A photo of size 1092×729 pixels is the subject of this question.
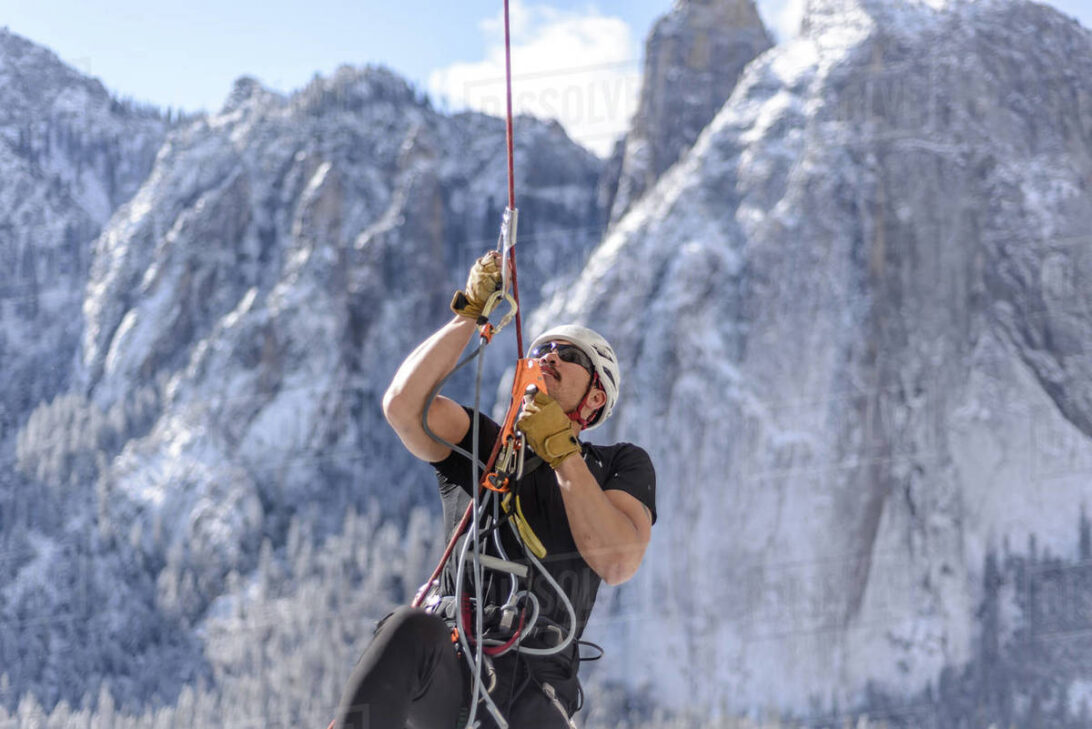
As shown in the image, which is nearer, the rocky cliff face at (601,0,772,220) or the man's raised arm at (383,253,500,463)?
the man's raised arm at (383,253,500,463)

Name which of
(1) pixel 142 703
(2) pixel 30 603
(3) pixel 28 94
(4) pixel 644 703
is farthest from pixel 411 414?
(3) pixel 28 94

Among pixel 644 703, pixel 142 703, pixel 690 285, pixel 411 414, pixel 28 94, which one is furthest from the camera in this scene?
pixel 28 94

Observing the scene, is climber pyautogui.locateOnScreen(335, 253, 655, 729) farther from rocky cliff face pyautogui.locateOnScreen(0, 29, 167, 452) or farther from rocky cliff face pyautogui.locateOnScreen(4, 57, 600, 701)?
rocky cliff face pyautogui.locateOnScreen(0, 29, 167, 452)

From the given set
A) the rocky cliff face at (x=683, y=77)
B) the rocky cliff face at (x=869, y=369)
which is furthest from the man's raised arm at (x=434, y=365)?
the rocky cliff face at (x=683, y=77)

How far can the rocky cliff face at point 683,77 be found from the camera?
53.7 m

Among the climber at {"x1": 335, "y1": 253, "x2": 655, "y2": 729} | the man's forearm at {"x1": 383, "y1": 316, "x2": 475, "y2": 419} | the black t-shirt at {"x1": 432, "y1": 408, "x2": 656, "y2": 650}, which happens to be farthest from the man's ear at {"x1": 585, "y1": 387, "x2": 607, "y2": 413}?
the man's forearm at {"x1": 383, "y1": 316, "x2": 475, "y2": 419}

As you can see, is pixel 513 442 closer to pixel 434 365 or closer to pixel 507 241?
Answer: pixel 434 365

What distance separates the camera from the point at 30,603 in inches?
2080

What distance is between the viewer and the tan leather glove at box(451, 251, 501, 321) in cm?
249

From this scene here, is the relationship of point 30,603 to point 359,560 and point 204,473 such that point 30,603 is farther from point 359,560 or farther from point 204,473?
point 359,560

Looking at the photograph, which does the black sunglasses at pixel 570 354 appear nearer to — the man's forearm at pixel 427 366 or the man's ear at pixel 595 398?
the man's ear at pixel 595 398

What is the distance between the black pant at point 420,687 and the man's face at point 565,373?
688 mm

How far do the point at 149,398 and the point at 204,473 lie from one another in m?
7.97

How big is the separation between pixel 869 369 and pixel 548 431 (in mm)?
37092
